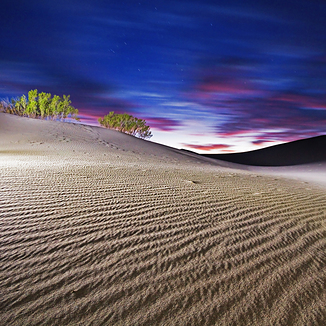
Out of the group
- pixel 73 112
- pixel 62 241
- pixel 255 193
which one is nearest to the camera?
pixel 62 241

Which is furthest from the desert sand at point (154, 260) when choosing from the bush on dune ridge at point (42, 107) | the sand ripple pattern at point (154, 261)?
the bush on dune ridge at point (42, 107)

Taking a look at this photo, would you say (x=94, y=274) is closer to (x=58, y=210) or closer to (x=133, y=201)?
(x=58, y=210)

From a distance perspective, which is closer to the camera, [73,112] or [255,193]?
[255,193]

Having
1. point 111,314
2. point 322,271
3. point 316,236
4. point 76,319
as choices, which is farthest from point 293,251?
point 76,319

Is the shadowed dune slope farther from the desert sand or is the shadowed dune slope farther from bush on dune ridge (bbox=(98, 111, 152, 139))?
the desert sand

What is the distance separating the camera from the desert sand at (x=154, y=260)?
1.01m

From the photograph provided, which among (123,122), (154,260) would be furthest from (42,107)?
(154,260)

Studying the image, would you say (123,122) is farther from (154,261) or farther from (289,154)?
(154,261)

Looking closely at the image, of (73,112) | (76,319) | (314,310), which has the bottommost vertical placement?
(76,319)

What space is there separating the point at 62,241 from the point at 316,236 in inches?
75.8

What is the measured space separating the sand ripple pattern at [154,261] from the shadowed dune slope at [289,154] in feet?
73.9

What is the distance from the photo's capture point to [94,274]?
1217mm

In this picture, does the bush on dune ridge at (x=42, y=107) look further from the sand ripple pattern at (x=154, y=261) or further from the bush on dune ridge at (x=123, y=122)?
the sand ripple pattern at (x=154, y=261)

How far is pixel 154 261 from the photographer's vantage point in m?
1.36
